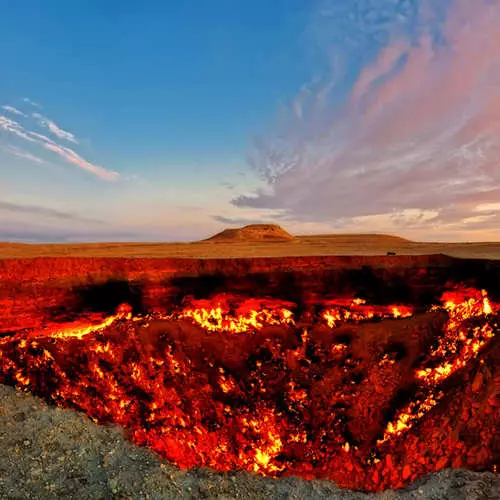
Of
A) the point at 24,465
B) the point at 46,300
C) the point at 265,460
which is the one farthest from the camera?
the point at 265,460

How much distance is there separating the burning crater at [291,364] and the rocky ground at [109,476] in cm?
56

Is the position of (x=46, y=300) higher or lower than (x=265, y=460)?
higher

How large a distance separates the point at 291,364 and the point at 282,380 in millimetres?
194

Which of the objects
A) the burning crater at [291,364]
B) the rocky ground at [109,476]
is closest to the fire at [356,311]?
the burning crater at [291,364]

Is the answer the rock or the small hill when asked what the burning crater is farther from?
the small hill

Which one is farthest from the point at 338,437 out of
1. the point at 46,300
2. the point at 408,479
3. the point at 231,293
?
the point at 46,300

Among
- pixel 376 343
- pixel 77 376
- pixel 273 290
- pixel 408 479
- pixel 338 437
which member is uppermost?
pixel 273 290

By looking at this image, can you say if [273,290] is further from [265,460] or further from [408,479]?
[408,479]

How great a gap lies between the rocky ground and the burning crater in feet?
1.84

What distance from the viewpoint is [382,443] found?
401 centimetres

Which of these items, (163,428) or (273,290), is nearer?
(273,290)

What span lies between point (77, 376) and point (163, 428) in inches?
39.9

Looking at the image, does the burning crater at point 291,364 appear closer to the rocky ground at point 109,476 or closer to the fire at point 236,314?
the fire at point 236,314

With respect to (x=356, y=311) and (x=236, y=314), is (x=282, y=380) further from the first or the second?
(x=356, y=311)
